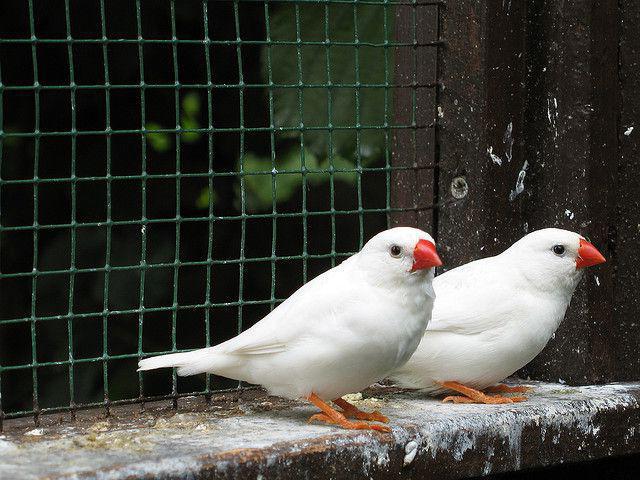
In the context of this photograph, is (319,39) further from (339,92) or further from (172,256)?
(172,256)

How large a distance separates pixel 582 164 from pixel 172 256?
5.23 feet

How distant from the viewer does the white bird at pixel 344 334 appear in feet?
12.0

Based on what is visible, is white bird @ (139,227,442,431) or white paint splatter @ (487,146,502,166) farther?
white paint splatter @ (487,146,502,166)

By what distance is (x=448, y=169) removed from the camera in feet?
14.8

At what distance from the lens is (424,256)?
3719 mm

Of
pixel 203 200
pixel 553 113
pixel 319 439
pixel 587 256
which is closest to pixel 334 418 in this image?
pixel 319 439

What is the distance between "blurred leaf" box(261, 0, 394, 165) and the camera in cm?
462

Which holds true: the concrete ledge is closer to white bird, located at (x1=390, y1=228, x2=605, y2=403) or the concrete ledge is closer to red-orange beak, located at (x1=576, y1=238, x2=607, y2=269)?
white bird, located at (x1=390, y1=228, x2=605, y2=403)

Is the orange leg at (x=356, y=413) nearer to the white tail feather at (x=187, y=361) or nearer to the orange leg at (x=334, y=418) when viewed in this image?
the orange leg at (x=334, y=418)

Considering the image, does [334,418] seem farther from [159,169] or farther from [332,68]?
[159,169]

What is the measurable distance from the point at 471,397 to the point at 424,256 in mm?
655

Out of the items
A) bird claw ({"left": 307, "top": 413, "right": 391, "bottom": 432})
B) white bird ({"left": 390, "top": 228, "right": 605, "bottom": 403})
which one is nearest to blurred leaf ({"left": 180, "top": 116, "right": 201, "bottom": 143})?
white bird ({"left": 390, "top": 228, "right": 605, "bottom": 403})

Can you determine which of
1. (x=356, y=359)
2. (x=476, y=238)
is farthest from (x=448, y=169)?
(x=356, y=359)

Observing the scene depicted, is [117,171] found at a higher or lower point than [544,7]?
lower
